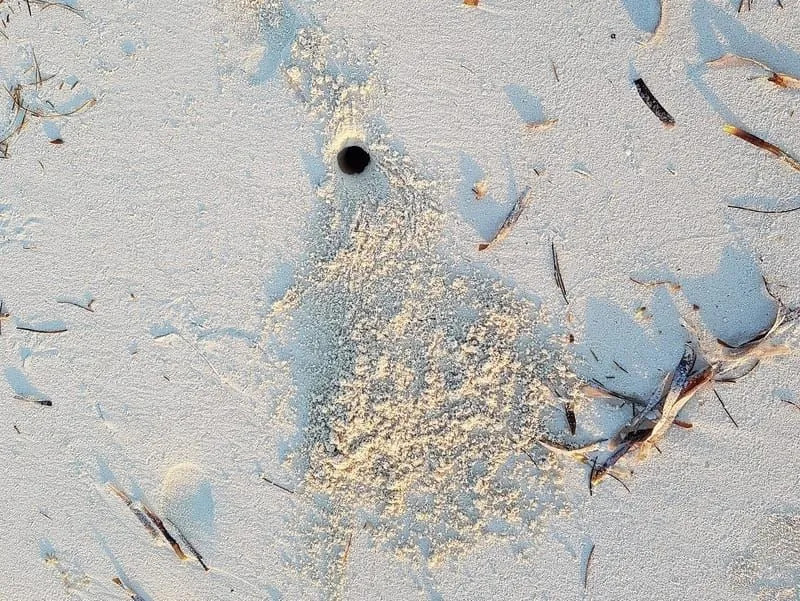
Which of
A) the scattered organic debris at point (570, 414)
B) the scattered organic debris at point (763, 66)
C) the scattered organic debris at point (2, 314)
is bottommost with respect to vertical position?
the scattered organic debris at point (570, 414)

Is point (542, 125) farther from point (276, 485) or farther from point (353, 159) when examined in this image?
point (276, 485)

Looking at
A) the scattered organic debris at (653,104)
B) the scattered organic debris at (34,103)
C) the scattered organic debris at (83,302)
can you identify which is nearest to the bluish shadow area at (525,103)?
the scattered organic debris at (653,104)

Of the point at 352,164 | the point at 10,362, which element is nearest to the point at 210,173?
the point at 352,164

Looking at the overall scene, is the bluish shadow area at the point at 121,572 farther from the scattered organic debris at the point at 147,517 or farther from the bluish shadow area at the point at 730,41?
the bluish shadow area at the point at 730,41

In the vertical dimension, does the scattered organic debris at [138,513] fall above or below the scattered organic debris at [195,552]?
above

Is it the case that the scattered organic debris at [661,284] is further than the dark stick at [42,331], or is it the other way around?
the dark stick at [42,331]

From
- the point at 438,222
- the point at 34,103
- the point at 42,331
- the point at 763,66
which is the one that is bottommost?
the point at 42,331

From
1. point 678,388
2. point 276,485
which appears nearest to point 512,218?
point 678,388

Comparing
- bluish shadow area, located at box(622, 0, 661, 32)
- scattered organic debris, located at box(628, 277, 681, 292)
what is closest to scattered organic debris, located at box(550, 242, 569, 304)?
scattered organic debris, located at box(628, 277, 681, 292)
